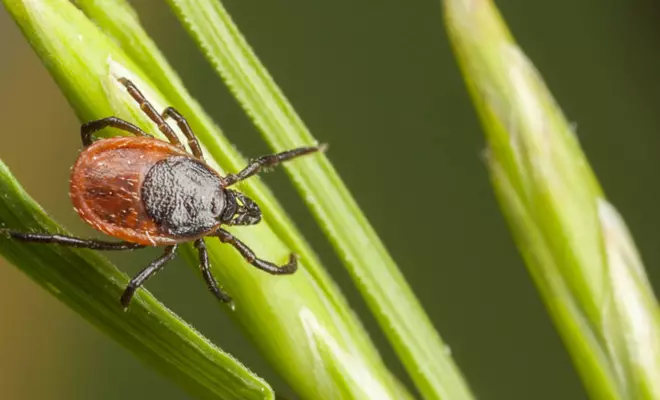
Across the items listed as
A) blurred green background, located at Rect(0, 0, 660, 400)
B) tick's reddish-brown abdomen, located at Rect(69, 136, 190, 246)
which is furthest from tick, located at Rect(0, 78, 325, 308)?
blurred green background, located at Rect(0, 0, 660, 400)

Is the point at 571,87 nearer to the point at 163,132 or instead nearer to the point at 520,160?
the point at 520,160

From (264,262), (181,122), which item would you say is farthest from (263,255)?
(181,122)

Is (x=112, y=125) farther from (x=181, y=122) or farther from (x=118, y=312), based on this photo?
(x=118, y=312)

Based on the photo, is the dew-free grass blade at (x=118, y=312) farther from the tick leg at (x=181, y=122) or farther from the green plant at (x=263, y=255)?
the tick leg at (x=181, y=122)

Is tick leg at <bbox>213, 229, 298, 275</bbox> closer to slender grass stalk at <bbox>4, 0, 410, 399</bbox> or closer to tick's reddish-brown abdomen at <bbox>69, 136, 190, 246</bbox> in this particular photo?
slender grass stalk at <bbox>4, 0, 410, 399</bbox>

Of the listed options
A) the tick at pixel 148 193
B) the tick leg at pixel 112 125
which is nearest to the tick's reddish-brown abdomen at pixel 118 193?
the tick at pixel 148 193

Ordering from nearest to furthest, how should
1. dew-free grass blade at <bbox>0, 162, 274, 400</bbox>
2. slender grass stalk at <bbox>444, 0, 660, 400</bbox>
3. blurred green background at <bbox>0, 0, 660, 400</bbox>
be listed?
dew-free grass blade at <bbox>0, 162, 274, 400</bbox>
slender grass stalk at <bbox>444, 0, 660, 400</bbox>
blurred green background at <bbox>0, 0, 660, 400</bbox>

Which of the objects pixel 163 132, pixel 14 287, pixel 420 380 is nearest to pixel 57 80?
pixel 163 132
